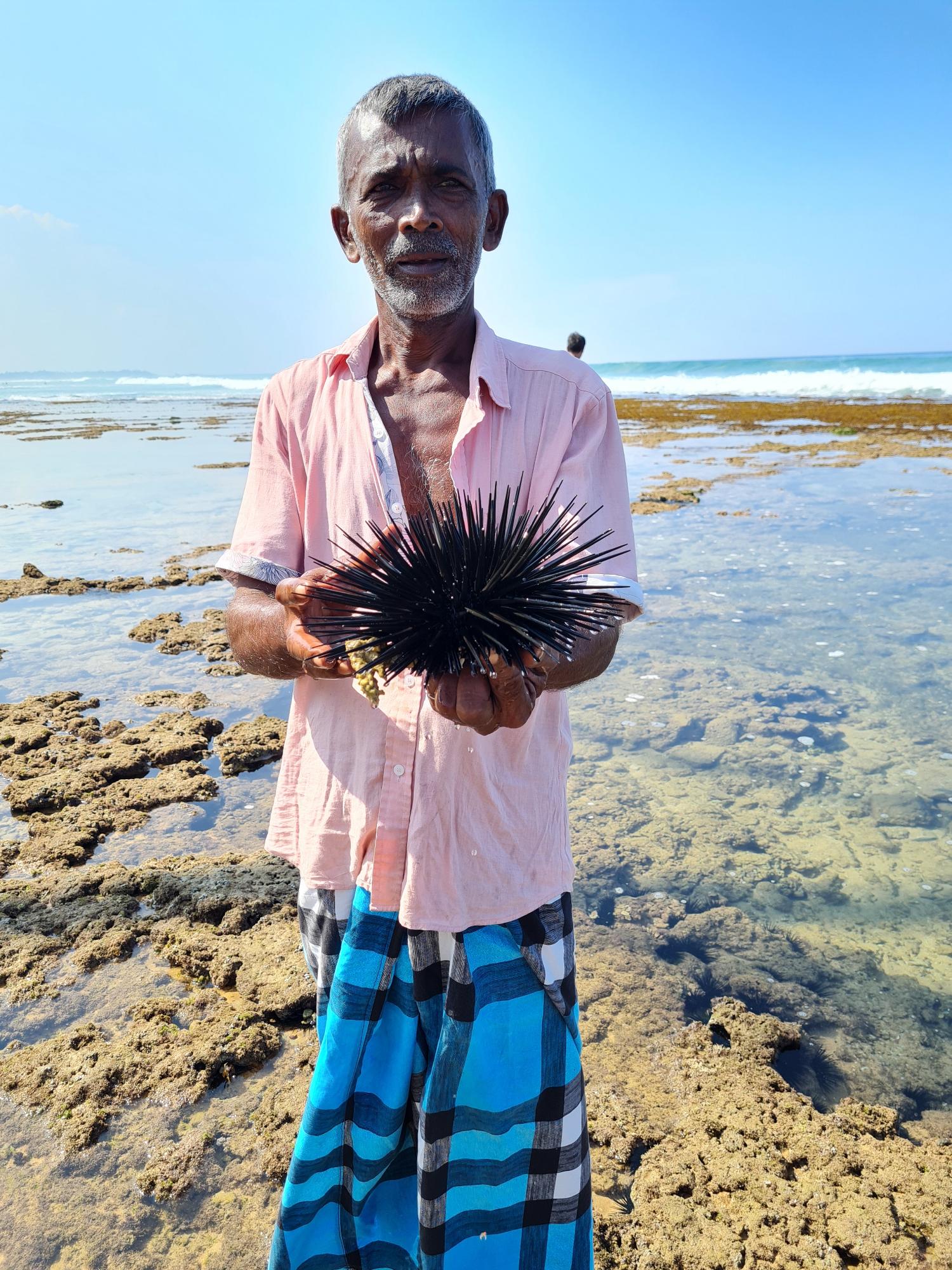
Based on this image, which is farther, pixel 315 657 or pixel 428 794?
pixel 428 794

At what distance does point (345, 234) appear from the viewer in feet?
6.22

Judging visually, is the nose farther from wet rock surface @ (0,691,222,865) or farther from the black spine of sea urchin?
wet rock surface @ (0,691,222,865)

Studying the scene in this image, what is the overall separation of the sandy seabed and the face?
2379mm

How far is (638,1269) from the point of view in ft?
7.11

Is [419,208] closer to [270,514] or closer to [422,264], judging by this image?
[422,264]

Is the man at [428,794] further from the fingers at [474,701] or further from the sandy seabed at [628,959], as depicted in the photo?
the sandy seabed at [628,959]

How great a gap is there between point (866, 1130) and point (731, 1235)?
1.97 ft

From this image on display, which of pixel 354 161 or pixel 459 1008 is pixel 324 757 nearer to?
pixel 459 1008

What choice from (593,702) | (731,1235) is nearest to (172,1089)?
(731,1235)

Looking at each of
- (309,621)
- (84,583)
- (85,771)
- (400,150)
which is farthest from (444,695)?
(84,583)

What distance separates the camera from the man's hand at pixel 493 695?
1310 mm

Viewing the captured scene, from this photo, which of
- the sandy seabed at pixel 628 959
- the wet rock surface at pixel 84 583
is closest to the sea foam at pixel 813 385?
the wet rock surface at pixel 84 583

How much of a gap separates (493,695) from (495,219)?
1.16m

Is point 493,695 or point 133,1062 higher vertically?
point 493,695
